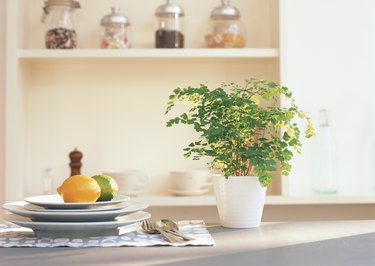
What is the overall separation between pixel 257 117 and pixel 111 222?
39 cm

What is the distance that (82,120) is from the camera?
2.49 meters

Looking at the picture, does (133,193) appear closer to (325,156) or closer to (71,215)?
(325,156)

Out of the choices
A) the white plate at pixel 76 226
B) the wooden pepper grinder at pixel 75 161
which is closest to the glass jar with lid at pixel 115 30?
the wooden pepper grinder at pixel 75 161

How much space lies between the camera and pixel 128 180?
228 centimetres

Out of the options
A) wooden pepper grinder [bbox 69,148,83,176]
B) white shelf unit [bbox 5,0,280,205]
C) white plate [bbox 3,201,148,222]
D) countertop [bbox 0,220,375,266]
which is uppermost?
white shelf unit [bbox 5,0,280,205]

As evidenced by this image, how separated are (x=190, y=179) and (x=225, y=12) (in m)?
0.63

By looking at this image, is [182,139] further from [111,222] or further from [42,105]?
[111,222]

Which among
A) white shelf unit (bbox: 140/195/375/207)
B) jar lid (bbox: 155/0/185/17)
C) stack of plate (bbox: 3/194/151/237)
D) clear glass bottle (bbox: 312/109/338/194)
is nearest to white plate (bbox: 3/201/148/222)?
stack of plate (bbox: 3/194/151/237)

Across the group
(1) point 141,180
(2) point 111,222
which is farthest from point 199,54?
(2) point 111,222

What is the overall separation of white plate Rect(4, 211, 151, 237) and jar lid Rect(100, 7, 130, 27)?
1.18 meters

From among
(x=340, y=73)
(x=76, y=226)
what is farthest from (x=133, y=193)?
(x=76, y=226)

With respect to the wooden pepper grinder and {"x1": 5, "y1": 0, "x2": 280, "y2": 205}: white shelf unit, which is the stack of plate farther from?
{"x1": 5, "y1": 0, "x2": 280, "y2": 205}: white shelf unit

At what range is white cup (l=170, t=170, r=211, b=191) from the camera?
2307 millimetres

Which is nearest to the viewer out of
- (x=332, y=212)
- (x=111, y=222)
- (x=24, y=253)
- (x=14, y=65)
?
(x=24, y=253)
